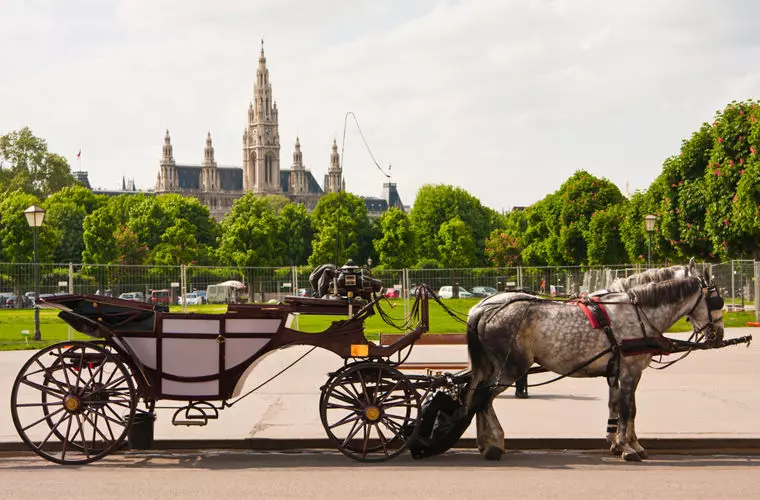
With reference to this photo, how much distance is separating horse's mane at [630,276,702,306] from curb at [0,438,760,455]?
150 cm

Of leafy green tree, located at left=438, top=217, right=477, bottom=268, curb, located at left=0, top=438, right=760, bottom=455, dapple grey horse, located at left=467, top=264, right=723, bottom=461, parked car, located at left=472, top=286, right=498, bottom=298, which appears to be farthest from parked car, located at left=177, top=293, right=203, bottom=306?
leafy green tree, located at left=438, top=217, right=477, bottom=268

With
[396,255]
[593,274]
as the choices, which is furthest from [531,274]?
[396,255]

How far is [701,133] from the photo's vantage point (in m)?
40.7

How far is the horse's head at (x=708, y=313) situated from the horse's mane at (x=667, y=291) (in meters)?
0.09

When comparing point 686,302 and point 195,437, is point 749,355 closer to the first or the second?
point 686,302

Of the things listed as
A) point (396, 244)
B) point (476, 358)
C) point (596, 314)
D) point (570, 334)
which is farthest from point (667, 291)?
point (396, 244)

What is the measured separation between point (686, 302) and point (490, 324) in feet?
6.63

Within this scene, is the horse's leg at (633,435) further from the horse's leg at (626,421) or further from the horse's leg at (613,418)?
the horse's leg at (613,418)

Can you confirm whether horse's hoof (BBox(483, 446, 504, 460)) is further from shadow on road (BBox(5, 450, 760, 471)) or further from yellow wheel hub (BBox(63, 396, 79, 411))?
yellow wheel hub (BBox(63, 396, 79, 411))

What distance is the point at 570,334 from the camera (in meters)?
10.3

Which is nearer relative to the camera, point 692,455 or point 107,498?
point 107,498

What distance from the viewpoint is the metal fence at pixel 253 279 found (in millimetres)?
27344

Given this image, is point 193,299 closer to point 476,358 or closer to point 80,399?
point 80,399

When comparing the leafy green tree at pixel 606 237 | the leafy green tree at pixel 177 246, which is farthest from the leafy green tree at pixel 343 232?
the leafy green tree at pixel 606 237
